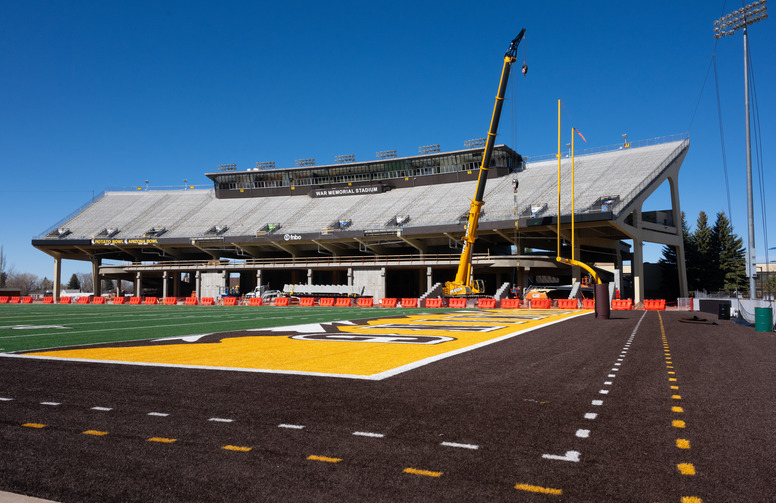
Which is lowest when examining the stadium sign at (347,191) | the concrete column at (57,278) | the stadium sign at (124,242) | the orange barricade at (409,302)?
the orange barricade at (409,302)

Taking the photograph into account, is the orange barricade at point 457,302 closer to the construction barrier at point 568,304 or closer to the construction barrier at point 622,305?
the construction barrier at point 568,304

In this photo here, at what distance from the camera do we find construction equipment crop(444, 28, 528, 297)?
35.4 metres

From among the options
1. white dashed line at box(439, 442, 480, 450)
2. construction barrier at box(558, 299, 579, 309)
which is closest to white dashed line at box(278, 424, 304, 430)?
white dashed line at box(439, 442, 480, 450)

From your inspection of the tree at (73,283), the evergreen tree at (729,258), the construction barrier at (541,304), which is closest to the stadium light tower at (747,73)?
the construction barrier at (541,304)

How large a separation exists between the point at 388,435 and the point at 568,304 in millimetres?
37998

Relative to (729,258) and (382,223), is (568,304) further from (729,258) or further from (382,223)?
(729,258)

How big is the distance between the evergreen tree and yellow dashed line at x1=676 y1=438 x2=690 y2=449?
71937 mm

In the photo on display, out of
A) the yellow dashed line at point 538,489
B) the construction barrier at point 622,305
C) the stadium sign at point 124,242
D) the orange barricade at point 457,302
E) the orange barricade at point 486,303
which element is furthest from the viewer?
the stadium sign at point 124,242

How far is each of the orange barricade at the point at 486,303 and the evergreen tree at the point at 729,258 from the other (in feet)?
135

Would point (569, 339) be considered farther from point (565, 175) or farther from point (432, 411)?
point (565, 175)

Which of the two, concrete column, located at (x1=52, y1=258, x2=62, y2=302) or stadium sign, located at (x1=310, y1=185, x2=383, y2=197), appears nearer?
concrete column, located at (x1=52, y1=258, x2=62, y2=302)

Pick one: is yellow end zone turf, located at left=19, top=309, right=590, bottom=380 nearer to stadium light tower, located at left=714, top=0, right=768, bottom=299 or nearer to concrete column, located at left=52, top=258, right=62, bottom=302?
stadium light tower, located at left=714, top=0, right=768, bottom=299

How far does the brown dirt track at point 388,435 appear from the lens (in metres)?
3.79

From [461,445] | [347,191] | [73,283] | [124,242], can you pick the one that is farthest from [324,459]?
[73,283]
